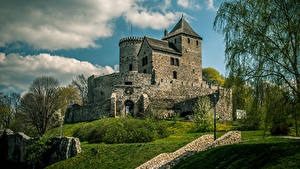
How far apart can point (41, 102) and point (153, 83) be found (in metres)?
14.7

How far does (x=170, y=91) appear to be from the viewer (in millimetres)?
35500

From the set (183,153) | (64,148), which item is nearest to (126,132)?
(64,148)

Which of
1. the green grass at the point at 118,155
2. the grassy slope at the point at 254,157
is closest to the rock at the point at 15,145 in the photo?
the green grass at the point at 118,155

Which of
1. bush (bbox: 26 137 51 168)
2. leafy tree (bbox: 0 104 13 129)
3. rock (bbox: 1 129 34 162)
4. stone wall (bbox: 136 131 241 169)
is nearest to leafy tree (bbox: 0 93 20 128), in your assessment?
leafy tree (bbox: 0 104 13 129)

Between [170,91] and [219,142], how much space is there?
22.0 metres

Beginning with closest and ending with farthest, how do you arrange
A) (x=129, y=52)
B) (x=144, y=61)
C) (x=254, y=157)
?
(x=254, y=157), (x=144, y=61), (x=129, y=52)

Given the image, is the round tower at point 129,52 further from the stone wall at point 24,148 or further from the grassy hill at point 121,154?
the grassy hill at point 121,154

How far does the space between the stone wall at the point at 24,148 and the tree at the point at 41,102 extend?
7.48 feet

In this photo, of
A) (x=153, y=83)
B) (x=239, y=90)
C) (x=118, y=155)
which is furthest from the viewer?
(x=153, y=83)

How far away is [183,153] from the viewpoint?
13.1 metres

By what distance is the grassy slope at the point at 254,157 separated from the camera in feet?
26.2

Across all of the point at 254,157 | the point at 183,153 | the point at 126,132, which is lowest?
the point at 183,153

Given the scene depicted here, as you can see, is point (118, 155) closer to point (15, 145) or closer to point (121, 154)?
point (121, 154)

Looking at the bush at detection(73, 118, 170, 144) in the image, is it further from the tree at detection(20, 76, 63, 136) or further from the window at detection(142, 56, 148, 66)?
the window at detection(142, 56, 148, 66)
